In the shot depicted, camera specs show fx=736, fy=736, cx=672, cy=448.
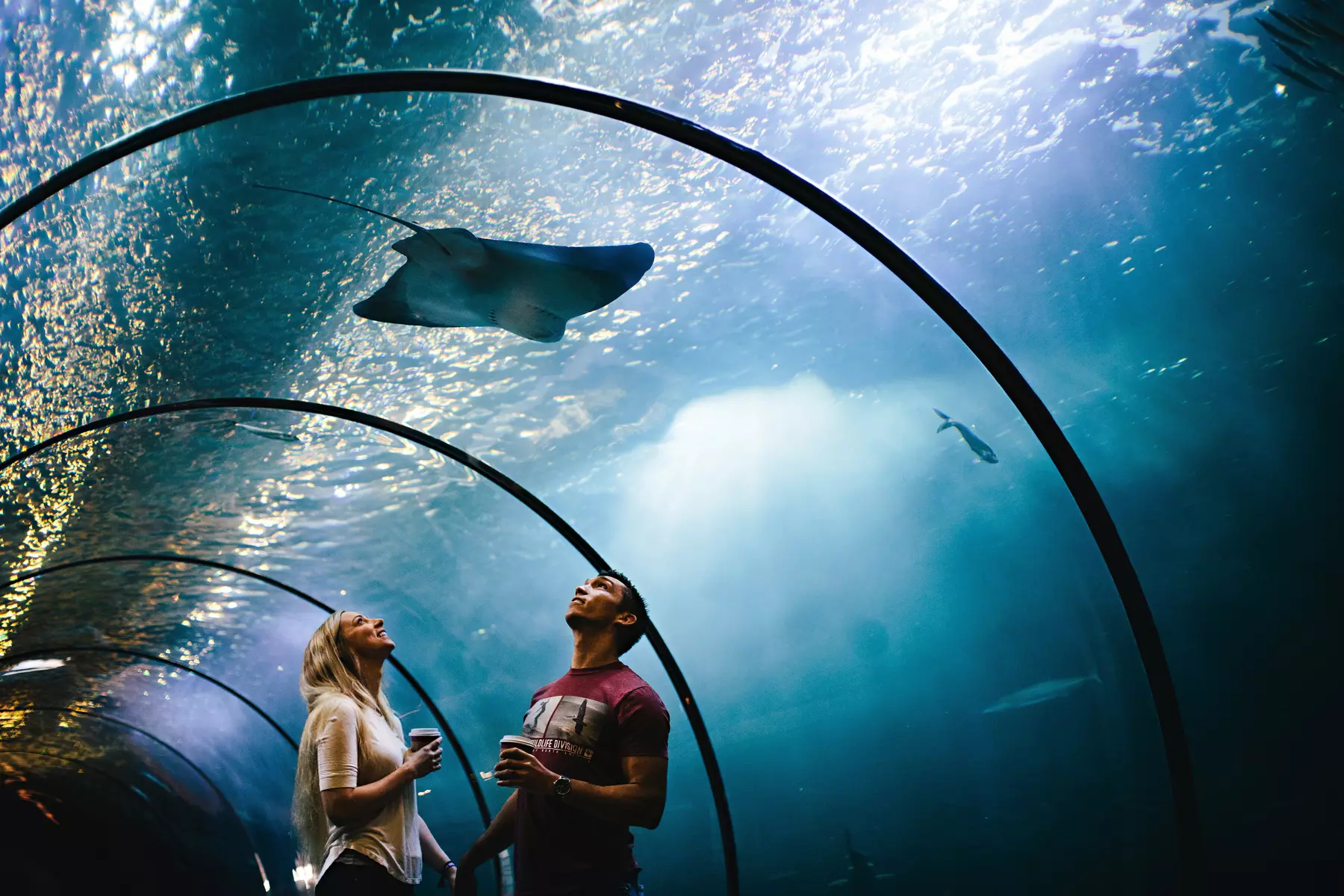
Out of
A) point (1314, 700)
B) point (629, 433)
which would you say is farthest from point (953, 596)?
point (629, 433)

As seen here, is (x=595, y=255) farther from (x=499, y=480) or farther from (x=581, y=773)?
(x=581, y=773)

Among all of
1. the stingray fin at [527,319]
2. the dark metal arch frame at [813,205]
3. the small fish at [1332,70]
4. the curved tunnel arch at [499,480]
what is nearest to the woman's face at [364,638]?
the curved tunnel arch at [499,480]

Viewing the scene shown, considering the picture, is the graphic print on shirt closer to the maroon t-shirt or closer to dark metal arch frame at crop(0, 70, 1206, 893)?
the maroon t-shirt

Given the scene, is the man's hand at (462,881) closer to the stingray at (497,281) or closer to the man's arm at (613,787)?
the man's arm at (613,787)

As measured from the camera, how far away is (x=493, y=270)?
420 cm

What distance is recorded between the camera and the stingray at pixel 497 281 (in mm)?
3977

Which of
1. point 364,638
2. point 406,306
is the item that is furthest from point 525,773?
point 406,306

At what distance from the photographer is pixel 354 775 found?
2287 millimetres

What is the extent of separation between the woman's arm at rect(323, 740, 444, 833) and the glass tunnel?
1.70 m

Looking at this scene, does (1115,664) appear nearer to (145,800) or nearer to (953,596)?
(953,596)

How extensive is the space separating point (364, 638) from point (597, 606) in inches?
36.5

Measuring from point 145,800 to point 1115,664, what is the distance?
3421cm

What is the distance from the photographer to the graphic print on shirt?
214 cm

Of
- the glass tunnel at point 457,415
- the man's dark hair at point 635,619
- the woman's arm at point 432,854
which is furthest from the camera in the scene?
the glass tunnel at point 457,415
